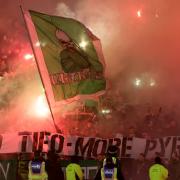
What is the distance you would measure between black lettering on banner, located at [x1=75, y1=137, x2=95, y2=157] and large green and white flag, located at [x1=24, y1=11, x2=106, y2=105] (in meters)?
0.96

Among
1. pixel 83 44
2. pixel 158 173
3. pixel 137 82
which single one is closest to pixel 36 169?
pixel 158 173

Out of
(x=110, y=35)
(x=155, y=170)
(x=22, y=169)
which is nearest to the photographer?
(x=155, y=170)

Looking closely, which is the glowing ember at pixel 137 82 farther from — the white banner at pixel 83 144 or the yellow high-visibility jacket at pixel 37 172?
the yellow high-visibility jacket at pixel 37 172

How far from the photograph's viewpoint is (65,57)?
10.8m

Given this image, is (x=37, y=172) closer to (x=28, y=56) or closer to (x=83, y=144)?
(x=83, y=144)

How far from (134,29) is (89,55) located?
444 centimetres

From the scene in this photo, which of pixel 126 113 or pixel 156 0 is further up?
pixel 156 0

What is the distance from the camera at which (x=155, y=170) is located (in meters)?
9.10

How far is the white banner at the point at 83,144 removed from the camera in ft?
33.6

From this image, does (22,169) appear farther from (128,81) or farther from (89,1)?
(89,1)

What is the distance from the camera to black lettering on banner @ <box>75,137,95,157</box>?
1046 centimetres

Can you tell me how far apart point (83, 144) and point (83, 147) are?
0.07m

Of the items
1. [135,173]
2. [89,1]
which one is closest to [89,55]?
[135,173]

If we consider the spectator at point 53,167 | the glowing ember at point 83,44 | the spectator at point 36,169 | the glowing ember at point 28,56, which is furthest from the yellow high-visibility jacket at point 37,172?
the glowing ember at point 28,56
